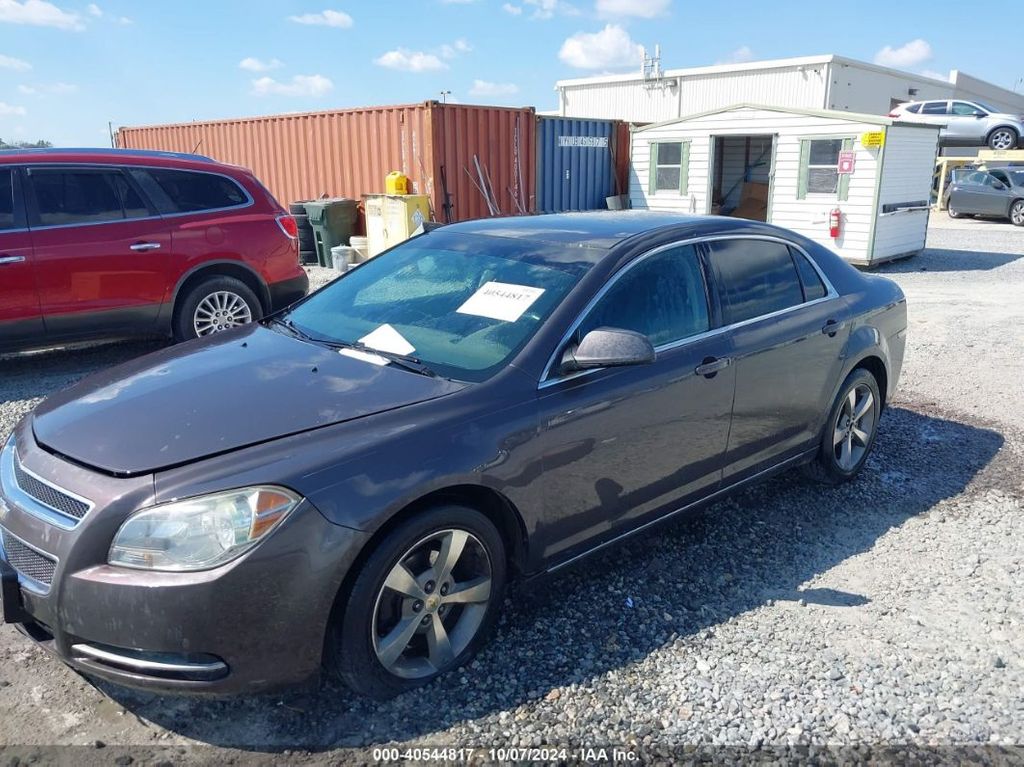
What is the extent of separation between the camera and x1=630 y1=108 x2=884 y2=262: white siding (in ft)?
44.2

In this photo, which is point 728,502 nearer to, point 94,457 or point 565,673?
point 565,673

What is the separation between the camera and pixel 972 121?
2752 centimetres

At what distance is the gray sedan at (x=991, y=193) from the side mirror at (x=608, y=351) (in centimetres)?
2358

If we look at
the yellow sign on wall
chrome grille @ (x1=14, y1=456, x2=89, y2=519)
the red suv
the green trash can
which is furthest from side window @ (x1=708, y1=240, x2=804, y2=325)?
the green trash can

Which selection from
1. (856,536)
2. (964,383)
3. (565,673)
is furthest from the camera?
(964,383)

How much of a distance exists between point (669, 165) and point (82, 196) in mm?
12163

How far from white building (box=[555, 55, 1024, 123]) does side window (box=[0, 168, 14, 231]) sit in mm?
21998

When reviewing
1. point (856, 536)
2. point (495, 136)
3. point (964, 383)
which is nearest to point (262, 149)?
point (495, 136)

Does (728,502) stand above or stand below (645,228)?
below

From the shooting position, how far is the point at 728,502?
4.54 m

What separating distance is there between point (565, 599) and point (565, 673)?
1.70ft

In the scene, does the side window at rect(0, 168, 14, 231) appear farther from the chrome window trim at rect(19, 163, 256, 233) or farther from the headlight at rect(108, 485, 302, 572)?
the headlight at rect(108, 485, 302, 572)

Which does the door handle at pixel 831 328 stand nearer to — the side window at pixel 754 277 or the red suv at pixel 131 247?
the side window at pixel 754 277

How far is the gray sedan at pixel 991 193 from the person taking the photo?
22.2m
